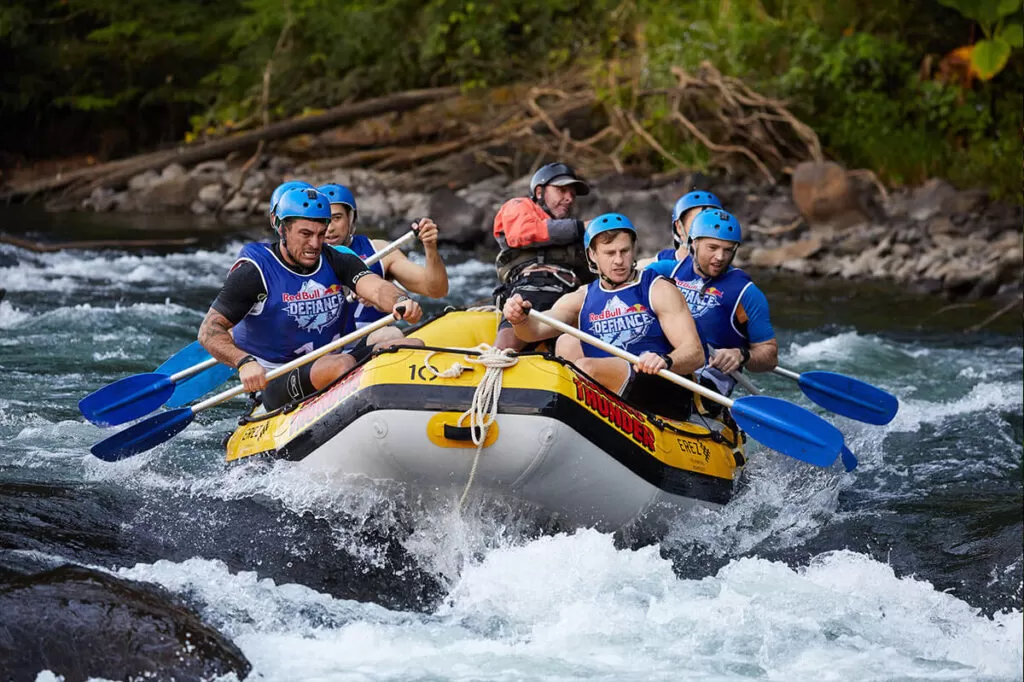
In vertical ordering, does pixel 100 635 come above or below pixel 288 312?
below

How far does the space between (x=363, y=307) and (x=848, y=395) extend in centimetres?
247

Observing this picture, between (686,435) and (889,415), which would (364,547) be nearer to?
(686,435)

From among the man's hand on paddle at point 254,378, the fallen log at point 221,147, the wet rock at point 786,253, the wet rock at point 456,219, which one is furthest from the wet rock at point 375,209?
the man's hand on paddle at point 254,378

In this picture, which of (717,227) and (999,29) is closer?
(717,227)

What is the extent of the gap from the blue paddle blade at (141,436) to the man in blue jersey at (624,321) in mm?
1589

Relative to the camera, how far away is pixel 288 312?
571 cm

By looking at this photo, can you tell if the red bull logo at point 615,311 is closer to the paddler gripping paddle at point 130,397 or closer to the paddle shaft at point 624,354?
the paddle shaft at point 624,354

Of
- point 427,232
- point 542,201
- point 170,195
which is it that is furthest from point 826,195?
point 170,195

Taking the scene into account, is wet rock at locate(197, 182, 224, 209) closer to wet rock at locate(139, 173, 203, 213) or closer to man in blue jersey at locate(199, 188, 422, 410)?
wet rock at locate(139, 173, 203, 213)

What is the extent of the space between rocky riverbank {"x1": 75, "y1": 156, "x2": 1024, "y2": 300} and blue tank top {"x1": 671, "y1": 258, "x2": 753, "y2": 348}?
6.58 meters

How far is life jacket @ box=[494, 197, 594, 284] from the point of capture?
21.6ft

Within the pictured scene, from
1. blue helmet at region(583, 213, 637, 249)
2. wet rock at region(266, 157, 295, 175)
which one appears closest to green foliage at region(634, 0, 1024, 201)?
wet rock at region(266, 157, 295, 175)

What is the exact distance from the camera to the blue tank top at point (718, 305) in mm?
6258

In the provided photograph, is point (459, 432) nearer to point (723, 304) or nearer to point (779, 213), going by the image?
point (723, 304)
